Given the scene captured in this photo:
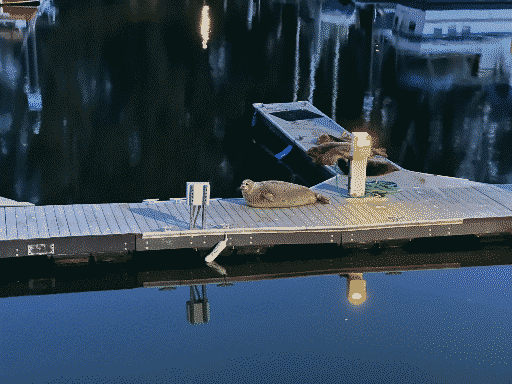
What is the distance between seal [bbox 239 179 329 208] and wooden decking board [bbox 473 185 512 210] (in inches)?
147

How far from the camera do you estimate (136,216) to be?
625 inches

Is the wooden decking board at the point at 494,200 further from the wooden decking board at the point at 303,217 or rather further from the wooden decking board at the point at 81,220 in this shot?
the wooden decking board at the point at 81,220

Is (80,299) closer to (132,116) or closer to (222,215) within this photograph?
(222,215)

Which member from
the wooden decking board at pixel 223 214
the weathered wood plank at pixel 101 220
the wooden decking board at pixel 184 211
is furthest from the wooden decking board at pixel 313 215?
the weathered wood plank at pixel 101 220

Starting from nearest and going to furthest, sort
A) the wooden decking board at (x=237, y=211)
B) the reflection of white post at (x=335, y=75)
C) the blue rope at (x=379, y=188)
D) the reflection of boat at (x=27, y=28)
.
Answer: the wooden decking board at (x=237, y=211) → the blue rope at (x=379, y=188) → the reflection of boat at (x=27, y=28) → the reflection of white post at (x=335, y=75)

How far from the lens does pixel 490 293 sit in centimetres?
1509

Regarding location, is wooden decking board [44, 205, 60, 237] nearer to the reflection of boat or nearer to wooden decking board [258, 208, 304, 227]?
wooden decking board [258, 208, 304, 227]

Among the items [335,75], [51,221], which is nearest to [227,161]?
[51,221]

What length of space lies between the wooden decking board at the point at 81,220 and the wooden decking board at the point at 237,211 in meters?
2.58

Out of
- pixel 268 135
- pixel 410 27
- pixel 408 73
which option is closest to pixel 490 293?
pixel 268 135

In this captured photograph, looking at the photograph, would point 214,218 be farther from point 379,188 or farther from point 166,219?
point 379,188

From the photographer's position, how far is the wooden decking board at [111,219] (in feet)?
49.6

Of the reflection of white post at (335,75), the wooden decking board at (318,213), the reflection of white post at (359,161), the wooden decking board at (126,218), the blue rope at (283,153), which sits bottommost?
the reflection of white post at (335,75)

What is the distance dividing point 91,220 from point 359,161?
5.10 metres
